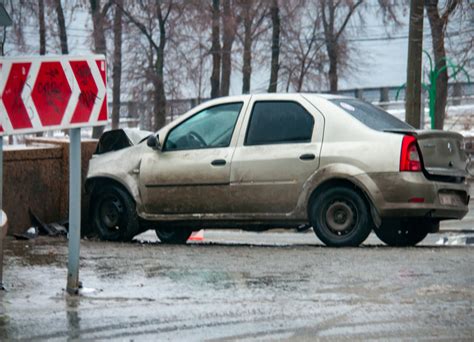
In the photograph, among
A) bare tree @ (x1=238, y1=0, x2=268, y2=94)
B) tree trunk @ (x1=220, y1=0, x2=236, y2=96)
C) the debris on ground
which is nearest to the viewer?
the debris on ground

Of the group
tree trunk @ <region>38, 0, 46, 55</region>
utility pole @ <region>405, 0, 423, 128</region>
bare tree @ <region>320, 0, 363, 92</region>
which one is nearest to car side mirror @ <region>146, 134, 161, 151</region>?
utility pole @ <region>405, 0, 423, 128</region>

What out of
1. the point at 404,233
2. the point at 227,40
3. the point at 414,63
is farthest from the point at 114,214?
the point at 227,40

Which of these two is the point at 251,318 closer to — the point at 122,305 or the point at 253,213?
the point at 122,305

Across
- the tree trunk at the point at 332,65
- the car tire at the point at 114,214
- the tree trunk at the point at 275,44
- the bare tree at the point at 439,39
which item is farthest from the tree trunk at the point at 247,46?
the car tire at the point at 114,214

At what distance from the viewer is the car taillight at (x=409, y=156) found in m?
11.4

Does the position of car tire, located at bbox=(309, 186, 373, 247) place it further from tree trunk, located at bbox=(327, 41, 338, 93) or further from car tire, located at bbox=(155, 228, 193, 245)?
tree trunk, located at bbox=(327, 41, 338, 93)

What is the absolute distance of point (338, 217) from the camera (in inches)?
464

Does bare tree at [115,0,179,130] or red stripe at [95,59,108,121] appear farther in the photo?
bare tree at [115,0,179,130]

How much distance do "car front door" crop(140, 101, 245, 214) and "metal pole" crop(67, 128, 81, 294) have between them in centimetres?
393

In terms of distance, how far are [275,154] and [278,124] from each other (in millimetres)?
380

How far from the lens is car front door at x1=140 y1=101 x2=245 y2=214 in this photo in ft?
40.4

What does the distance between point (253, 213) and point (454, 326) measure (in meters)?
5.30

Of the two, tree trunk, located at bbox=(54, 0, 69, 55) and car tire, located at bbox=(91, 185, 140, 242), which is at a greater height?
tree trunk, located at bbox=(54, 0, 69, 55)

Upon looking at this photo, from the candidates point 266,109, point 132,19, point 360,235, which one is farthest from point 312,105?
point 132,19
